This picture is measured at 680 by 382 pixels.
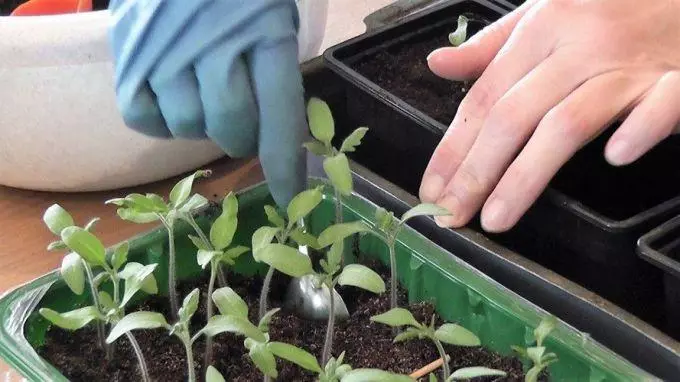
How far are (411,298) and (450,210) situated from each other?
0.22 ft

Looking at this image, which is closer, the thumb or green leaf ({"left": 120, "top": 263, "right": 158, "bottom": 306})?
green leaf ({"left": 120, "top": 263, "right": 158, "bottom": 306})

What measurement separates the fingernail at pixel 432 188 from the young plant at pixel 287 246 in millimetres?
92

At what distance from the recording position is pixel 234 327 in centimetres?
42

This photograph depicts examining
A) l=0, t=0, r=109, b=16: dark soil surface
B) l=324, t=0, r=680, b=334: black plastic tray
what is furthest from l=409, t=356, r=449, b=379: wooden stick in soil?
l=0, t=0, r=109, b=16: dark soil surface

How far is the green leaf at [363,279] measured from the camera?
46 cm

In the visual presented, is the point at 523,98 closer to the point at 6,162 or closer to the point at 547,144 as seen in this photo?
the point at 547,144

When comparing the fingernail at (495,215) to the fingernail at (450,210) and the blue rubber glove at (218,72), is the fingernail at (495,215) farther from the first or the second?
the blue rubber glove at (218,72)

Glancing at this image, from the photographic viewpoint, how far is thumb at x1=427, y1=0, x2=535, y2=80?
65cm

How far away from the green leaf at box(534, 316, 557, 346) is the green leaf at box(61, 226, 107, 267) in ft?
0.83

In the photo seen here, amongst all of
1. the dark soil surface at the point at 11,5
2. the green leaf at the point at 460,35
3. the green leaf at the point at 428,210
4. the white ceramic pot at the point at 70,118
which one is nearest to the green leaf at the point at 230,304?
the green leaf at the point at 428,210

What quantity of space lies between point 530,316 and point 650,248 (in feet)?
0.26

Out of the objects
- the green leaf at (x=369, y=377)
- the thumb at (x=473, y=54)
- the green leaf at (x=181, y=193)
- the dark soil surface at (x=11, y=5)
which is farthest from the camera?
the dark soil surface at (x=11, y=5)

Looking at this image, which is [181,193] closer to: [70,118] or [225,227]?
[225,227]

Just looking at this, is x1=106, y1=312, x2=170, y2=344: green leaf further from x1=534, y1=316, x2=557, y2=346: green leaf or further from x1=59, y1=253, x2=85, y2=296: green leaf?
x1=534, y1=316, x2=557, y2=346: green leaf
